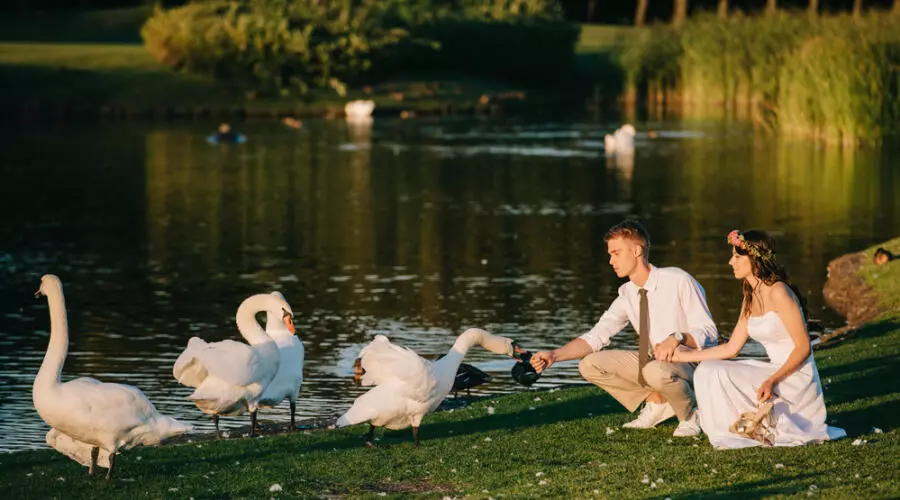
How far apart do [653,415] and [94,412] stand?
14.4 ft

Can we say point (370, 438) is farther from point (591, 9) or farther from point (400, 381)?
point (591, 9)

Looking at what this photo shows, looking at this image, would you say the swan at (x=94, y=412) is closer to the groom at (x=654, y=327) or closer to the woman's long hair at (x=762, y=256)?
the groom at (x=654, y=327)

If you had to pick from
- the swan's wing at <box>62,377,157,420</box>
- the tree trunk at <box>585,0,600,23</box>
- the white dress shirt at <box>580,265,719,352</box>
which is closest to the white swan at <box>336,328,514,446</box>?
the white dress shirt at <box>580,265,719,352</box>

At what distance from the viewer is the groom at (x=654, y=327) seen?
11633 mm

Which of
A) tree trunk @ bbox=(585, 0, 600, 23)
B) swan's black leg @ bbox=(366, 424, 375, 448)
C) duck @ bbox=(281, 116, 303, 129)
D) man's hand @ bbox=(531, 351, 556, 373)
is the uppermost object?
tree trunk @ bbox=(585, 0, 600, 23)

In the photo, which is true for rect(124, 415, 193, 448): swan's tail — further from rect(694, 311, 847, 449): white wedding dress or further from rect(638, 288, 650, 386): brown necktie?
rect(694, 311, 847, 449): white wedding dress

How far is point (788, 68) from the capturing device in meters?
47.5

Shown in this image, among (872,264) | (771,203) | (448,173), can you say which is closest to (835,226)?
(771,203)

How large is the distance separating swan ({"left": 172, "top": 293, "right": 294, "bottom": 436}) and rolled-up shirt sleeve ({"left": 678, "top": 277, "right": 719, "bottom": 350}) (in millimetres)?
3717

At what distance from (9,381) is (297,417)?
12.9 feet

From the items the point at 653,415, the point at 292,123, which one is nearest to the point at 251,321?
the point at 653,415

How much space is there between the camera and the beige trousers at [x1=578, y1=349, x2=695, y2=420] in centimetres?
1164

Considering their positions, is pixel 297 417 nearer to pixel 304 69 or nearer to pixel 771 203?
pixel 771 203

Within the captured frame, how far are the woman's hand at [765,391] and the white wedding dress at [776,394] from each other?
5.0 inches
